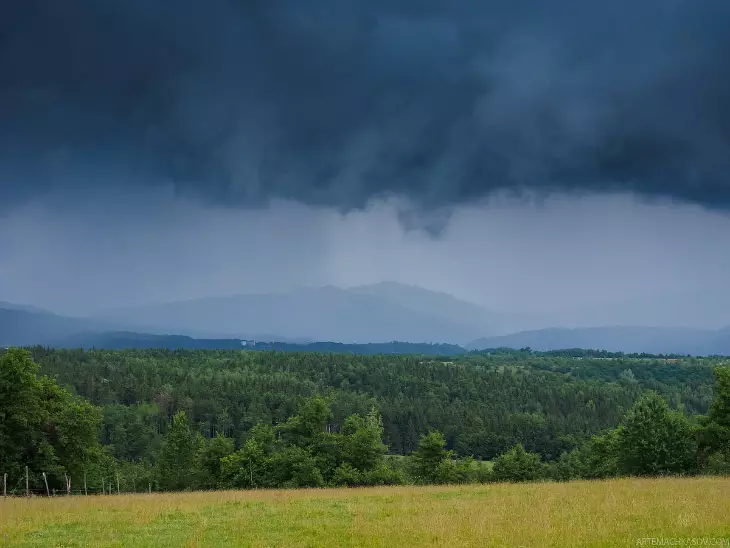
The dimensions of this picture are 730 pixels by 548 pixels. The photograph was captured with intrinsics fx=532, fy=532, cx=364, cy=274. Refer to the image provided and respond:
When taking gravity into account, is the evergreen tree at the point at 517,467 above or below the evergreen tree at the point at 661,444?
below

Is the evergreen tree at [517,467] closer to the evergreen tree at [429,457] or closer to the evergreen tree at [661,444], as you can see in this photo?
the evergreen tree at [429,457]

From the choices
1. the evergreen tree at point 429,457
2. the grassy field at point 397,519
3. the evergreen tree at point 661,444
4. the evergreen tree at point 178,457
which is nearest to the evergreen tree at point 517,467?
the evergreen tree at point 429,457

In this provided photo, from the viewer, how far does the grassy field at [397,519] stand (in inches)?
589

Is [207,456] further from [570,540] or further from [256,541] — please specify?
[570,540]

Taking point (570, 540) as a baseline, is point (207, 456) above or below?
below

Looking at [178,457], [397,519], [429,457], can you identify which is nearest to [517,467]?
→ [429,457]

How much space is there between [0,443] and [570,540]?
43742 mm

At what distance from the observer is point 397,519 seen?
1856 cm

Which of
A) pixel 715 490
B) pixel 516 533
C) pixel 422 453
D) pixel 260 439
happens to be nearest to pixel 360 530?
pixel 516 533

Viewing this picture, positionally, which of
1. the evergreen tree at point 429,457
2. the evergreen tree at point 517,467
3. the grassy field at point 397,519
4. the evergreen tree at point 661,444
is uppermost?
the grassy field at point 397,519

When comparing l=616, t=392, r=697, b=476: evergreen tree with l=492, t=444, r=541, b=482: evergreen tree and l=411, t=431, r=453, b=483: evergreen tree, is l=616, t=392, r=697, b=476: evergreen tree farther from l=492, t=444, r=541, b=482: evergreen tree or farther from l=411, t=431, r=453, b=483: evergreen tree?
l=492, t=444, r=541, b=482: evergreen tree

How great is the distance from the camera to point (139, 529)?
710 inches

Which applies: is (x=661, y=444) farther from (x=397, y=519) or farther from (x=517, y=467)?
(x=397, y=519)

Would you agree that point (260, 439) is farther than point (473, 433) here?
No
